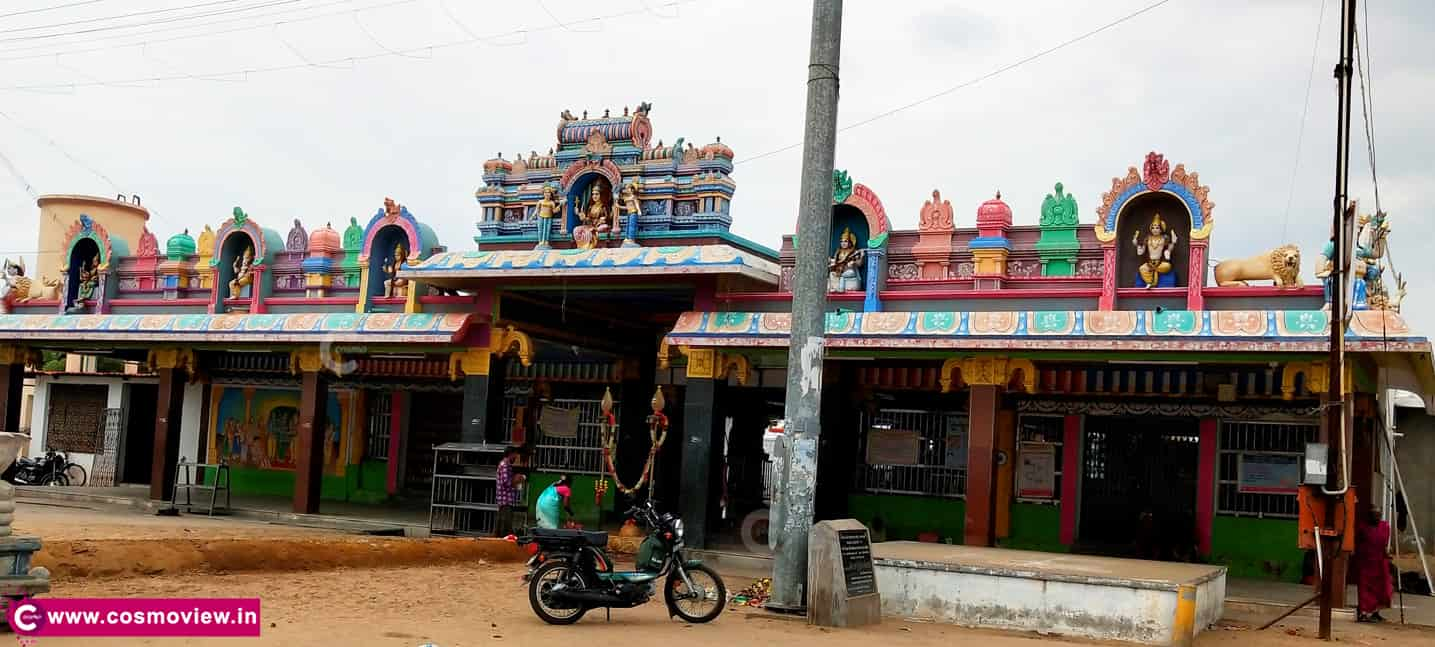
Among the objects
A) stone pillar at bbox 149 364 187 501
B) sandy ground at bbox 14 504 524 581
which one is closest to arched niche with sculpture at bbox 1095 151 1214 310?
sandy ground at bbox 14 504 524 581

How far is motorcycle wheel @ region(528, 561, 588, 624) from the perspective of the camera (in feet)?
35.2

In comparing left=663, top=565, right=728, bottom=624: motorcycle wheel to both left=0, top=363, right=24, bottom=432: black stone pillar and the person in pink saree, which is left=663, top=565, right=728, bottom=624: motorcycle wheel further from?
left=0, top=363, right=24, bottom=432: black stone pillar

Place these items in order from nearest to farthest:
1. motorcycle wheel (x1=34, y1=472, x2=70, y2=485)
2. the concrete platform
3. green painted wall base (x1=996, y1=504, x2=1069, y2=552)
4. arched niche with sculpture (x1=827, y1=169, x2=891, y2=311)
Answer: the concrete platform
arched niche with sculpture (x1=827, y1=169, x2=891, y2=311)
green painted wall base (x1=996, y1=504, x2=1069, y2=552)
motorcycle wheel (x1=34, y1=472, x2=70, y2=485)

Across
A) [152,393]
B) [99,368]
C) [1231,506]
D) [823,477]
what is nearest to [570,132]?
[823,477]

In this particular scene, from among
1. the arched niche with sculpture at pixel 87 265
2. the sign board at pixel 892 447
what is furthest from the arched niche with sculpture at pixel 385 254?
the sign board at pixel 892 447

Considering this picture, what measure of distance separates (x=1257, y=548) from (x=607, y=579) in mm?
10064

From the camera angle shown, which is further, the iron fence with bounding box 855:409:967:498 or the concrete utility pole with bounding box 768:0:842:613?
the iron fence with bounding box 855:409:967:498

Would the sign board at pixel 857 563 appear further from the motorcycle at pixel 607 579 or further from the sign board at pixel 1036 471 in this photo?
the sign board at pixel 1036 471

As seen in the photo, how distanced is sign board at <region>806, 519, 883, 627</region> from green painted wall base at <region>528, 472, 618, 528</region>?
10612 mm

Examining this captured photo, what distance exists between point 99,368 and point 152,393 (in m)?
2.29

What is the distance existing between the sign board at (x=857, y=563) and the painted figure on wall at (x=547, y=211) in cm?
852

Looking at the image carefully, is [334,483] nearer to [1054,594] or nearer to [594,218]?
[594,218]

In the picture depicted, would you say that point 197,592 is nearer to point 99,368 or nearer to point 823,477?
point 823,477

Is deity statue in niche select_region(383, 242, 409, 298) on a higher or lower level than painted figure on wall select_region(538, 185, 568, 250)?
lower
